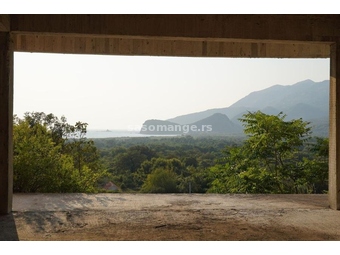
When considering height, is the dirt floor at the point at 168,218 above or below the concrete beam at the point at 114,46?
below

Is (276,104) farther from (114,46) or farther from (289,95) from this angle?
(114,46)

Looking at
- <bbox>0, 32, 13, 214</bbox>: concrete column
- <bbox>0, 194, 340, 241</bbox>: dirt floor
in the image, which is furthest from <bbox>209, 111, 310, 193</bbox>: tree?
<bbox>0, 32, 13, 214</bbox>: concrete column

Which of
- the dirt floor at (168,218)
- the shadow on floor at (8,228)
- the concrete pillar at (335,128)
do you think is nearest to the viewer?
the shadow on floor at (8,228)

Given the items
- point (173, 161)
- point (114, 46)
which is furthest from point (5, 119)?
point (173, 161)

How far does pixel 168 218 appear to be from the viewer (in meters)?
4.05

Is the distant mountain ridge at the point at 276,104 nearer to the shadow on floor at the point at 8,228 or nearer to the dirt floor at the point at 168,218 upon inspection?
the dirt floor at the point at 168,218

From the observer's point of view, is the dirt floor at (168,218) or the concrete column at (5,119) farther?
the concrete column at (5,119)

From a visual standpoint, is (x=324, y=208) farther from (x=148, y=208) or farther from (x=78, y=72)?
(x=78, y=72)

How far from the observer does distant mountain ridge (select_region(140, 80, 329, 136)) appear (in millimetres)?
15665

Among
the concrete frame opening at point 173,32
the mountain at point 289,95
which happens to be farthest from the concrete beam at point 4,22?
the mountain at point 289,95

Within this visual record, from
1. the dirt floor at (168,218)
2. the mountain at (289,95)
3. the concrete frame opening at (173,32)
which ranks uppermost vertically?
the mountain at (289,95)

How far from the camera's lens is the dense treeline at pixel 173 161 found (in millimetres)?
6191

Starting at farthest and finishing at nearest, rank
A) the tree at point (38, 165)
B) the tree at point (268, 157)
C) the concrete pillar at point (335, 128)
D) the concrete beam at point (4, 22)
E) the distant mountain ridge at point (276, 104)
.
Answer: the distant mountain ridge at point (276, 104), the tree at point (268, 157), the tree at point (38, 165), the concrete pillar at point (335, 128), the concrete beam at point (4, 22)

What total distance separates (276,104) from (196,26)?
15.0 m
